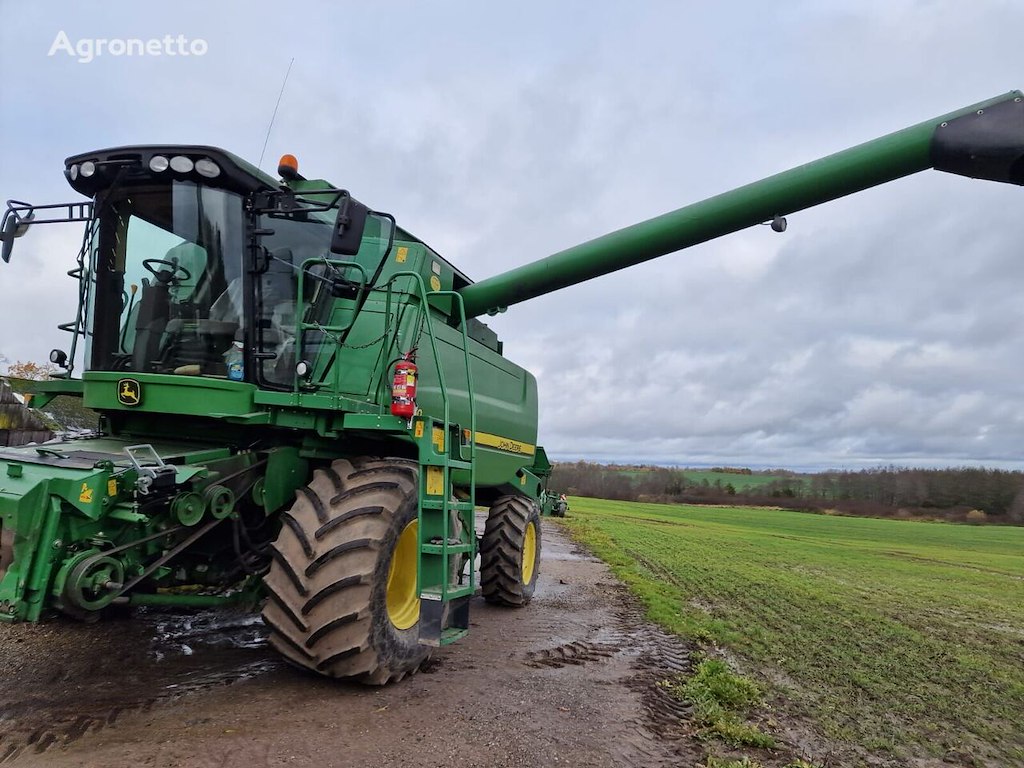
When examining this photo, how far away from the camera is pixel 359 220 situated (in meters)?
4.23

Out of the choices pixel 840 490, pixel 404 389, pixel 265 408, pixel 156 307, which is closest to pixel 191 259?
pixel 156 307

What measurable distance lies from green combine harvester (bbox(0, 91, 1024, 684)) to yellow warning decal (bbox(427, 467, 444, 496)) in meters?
0.02

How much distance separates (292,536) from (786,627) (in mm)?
5821

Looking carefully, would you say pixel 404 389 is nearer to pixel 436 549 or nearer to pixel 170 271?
pixel 436 549

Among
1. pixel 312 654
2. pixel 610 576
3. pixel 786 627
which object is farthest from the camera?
pixel 610 576

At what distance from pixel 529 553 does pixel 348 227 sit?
5633 mm

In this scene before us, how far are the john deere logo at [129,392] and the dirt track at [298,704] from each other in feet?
5.90

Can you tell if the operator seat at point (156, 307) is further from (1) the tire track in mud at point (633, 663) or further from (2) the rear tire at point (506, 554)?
(2) the rear tire at point (506, 554)

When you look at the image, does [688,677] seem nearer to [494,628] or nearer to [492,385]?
[494,628]

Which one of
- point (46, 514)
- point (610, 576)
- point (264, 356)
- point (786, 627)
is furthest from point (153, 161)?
point (610, 576)

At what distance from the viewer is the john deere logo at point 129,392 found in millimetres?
4496

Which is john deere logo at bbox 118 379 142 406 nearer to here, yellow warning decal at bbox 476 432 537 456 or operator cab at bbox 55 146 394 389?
A: operator cab at bbox 55 146 394 389

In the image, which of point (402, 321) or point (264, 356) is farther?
point (402, 321)

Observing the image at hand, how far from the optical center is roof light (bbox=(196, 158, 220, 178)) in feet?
14.8
